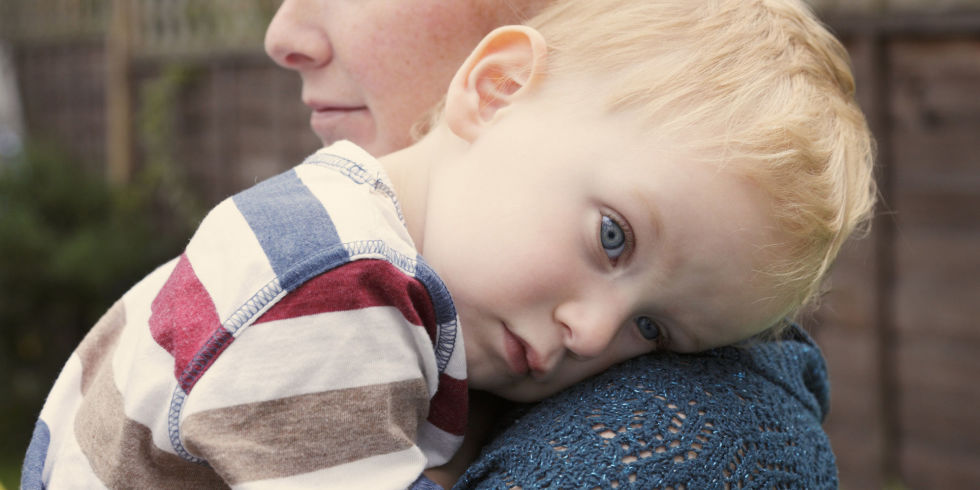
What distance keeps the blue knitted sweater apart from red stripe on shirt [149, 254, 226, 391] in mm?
345

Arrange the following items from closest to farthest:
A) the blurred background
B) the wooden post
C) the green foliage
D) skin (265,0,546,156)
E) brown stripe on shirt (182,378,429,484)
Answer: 1. brown stripe on shirt (182,378,429,484)
2. skin (265,0,546,156)
3. the blurred background
4. the green foliage
5. the wooden post

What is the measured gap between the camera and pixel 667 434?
1.18m

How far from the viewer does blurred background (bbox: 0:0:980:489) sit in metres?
3.60

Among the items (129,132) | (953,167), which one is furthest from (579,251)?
(129,132)

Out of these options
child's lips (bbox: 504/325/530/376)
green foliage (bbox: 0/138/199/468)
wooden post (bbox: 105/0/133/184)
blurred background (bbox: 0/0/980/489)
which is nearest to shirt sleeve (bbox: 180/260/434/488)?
child's lips (bbox: 504/325/530/376)

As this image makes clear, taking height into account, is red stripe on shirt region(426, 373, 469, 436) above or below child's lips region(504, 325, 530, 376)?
below

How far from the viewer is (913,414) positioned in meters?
3.83

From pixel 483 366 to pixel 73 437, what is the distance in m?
0.56

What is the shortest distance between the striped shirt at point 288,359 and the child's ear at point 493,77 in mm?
179

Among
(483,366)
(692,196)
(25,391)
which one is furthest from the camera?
(25,391)

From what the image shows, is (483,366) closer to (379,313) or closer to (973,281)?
(379,313)

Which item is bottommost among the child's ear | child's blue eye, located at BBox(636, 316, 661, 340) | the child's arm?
the child's arm

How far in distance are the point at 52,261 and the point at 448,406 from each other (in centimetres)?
564

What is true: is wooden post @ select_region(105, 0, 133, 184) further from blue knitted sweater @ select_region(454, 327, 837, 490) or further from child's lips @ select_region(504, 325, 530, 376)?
blue knitted sweater @ select_region(454, 327, 837, 490)
